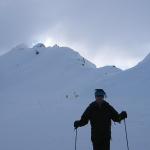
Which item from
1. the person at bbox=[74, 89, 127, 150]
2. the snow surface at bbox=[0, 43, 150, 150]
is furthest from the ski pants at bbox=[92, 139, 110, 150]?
the snow surface at bbox=[0, 43, 150, 150]

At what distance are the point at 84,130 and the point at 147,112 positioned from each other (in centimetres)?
505

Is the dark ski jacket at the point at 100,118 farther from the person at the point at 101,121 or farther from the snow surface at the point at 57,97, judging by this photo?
the snow surface at the point at 57,97

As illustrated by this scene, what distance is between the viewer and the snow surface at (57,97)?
59.5 feet

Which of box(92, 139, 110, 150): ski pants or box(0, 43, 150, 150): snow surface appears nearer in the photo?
box(92, 139, 110, 150): ski pants

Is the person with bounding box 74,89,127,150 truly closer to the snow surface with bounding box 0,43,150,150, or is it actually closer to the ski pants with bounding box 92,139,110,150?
the ski pants with bounding box 92,139,110,150

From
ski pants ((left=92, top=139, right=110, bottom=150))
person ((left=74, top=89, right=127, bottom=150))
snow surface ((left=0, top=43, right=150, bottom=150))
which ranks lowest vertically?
ski pants ((left=92, top=139, right=110, bottom=150))

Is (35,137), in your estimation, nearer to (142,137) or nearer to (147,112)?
(142,137)

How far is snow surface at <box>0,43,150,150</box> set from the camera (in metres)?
18.1

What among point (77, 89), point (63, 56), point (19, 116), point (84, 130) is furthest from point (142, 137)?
point (63, 56)

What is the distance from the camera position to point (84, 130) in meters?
20.3

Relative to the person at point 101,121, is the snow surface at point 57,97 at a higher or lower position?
higher

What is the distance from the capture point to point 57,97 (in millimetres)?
36906

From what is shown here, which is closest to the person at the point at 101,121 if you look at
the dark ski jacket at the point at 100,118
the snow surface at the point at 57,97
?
the dark ski jacket at the point at 100,118

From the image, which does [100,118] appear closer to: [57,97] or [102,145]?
[102,145]
